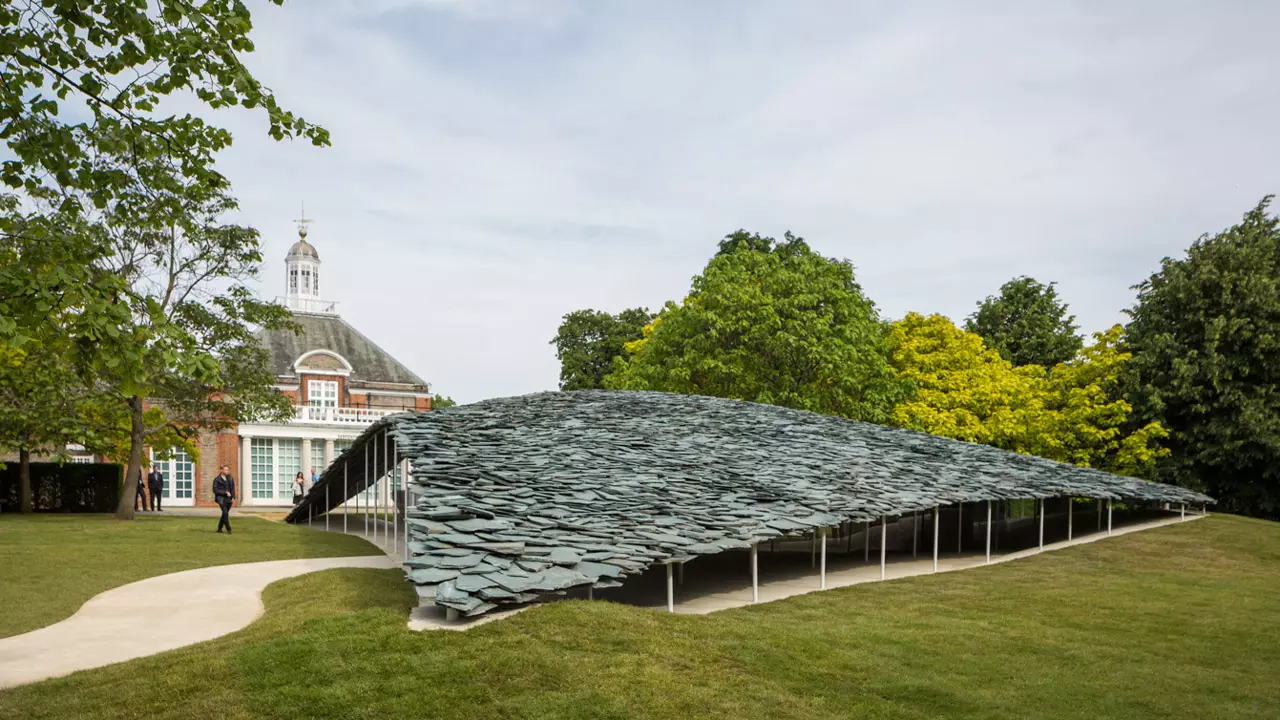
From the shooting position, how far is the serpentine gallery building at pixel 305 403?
47375mm

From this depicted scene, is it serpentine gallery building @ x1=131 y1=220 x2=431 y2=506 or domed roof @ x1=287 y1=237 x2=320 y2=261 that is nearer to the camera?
Result: serpentine gallery building @ x1=131 y1=220 x2=431 y2=506

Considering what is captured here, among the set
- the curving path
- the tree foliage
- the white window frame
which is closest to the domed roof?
the white window frame

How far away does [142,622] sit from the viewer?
13516 mm

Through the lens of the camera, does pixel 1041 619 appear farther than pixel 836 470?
No

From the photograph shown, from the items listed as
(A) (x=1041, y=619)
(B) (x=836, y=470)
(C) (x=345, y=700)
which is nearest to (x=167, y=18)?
(C) (x=345, y=700)

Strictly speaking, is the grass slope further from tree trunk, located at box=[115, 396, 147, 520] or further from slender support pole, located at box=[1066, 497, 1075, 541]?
tree trunk, located at box=[115, 396, 147, 520]

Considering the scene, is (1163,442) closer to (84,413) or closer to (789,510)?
(789,510)

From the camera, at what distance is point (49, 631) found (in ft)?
42.1

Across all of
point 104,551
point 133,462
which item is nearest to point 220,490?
point 104,551

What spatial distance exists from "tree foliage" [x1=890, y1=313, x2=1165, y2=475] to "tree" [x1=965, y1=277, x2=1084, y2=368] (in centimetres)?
765

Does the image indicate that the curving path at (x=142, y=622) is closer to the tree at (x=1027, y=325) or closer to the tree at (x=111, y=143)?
the tree at (x=111, y=143)

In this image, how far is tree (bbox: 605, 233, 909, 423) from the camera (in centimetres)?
3441

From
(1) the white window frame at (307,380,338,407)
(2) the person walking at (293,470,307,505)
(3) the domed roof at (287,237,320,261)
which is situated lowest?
(2) the person walking at (293,470,307,505)

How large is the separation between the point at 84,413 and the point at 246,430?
16.3 meters
